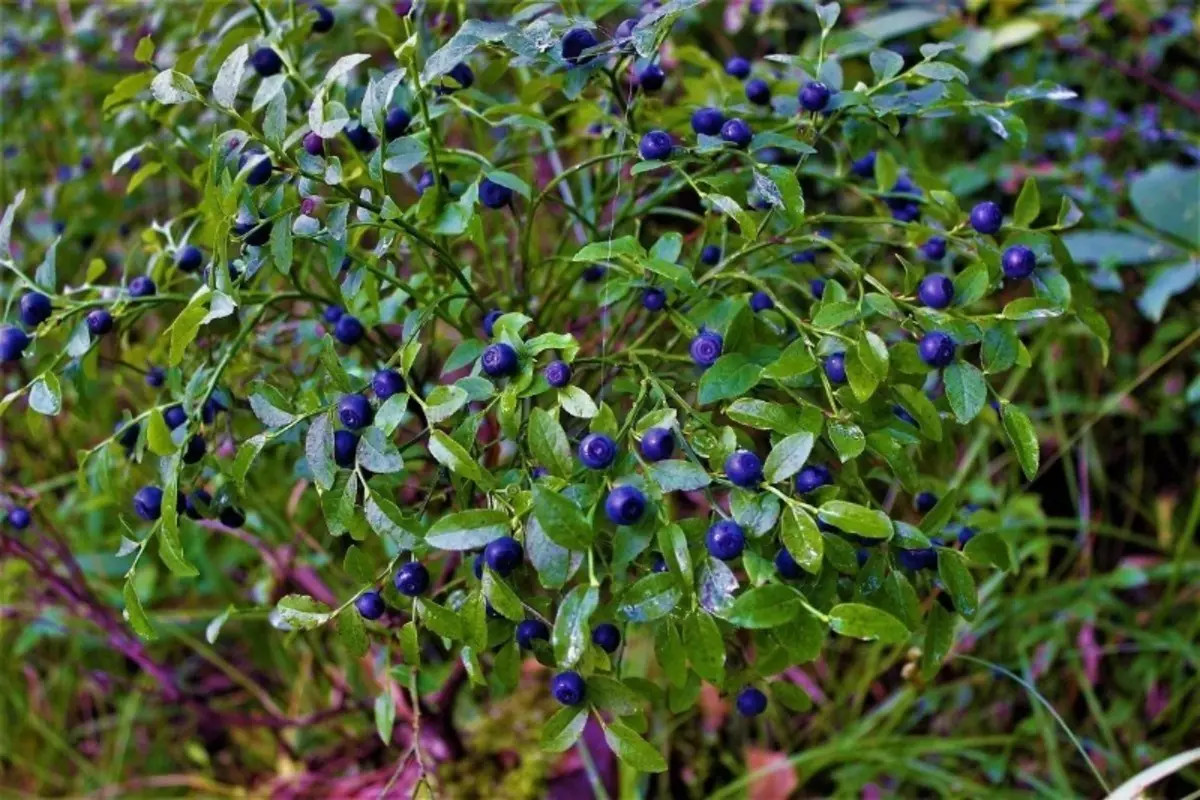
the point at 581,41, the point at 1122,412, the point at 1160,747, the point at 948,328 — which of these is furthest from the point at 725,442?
the point at 1122,412

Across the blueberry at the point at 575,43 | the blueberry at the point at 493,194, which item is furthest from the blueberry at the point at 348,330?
the blueberry at the point at 575,43

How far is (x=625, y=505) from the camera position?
58 cm

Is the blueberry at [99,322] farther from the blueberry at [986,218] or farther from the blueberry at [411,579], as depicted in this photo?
the blueberry at [986,218]

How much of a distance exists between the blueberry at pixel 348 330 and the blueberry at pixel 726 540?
332mm

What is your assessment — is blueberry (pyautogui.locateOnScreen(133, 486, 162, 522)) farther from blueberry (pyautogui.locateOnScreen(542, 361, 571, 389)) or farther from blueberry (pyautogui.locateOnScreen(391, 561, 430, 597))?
blueberry (pyautogui.locateOnScreen(542, 361, 571, 389))

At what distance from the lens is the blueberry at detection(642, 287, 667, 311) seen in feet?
→ 2.49

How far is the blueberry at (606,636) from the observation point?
0.69 meters

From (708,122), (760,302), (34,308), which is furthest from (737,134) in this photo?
(34,308)

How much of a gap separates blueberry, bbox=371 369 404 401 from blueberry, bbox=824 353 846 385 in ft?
0.84

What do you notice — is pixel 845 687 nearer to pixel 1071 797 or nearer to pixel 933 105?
pixel 1071 797

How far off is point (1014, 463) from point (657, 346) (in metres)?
0.73

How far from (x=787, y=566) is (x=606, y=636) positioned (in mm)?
123

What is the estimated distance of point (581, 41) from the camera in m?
0.72

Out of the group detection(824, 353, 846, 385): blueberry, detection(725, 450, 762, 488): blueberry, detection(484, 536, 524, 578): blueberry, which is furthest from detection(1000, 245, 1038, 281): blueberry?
detection(484, 536, 524, 578): blueberry
